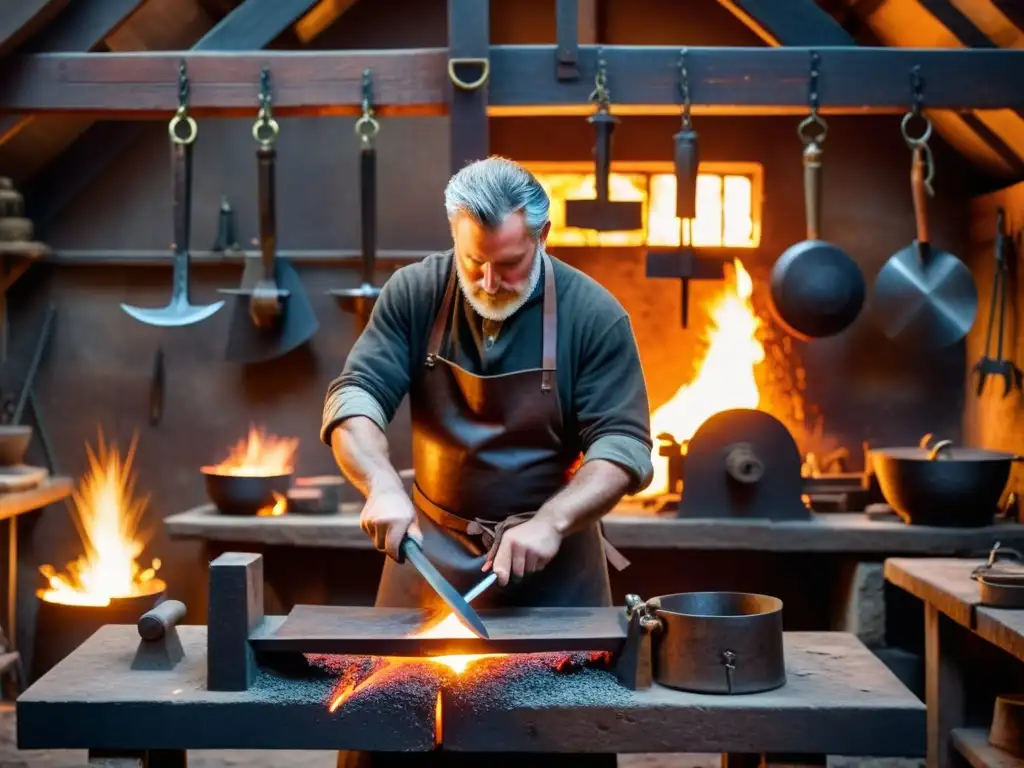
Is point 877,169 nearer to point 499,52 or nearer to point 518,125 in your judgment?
point 518,125

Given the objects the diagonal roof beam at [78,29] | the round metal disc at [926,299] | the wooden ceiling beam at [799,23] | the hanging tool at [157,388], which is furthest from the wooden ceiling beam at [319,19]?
the round metal disc at [926,299]

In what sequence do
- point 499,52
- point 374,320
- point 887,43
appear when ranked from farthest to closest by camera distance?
point 887,43
point 499,52
point 374,320

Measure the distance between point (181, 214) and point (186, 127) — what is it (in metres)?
0.39

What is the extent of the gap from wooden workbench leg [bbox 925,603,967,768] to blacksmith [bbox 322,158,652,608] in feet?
5.57

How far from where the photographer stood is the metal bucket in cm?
261

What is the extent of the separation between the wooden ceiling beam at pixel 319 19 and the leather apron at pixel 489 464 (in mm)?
3490

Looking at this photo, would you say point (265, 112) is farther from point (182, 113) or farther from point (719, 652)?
point (719, 652)

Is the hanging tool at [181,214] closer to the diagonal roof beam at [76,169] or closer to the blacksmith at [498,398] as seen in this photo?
the diagonal roof beam at [76,169]

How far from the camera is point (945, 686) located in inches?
174

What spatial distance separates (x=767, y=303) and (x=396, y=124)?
208cm

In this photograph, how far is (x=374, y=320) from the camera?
123 inches

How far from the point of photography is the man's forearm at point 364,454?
2.85 m

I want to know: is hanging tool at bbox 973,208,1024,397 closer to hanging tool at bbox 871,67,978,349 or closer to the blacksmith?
hanging tool at bbox 871,67,978,349

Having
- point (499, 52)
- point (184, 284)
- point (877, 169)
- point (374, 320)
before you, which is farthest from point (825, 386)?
point (374, 320)
